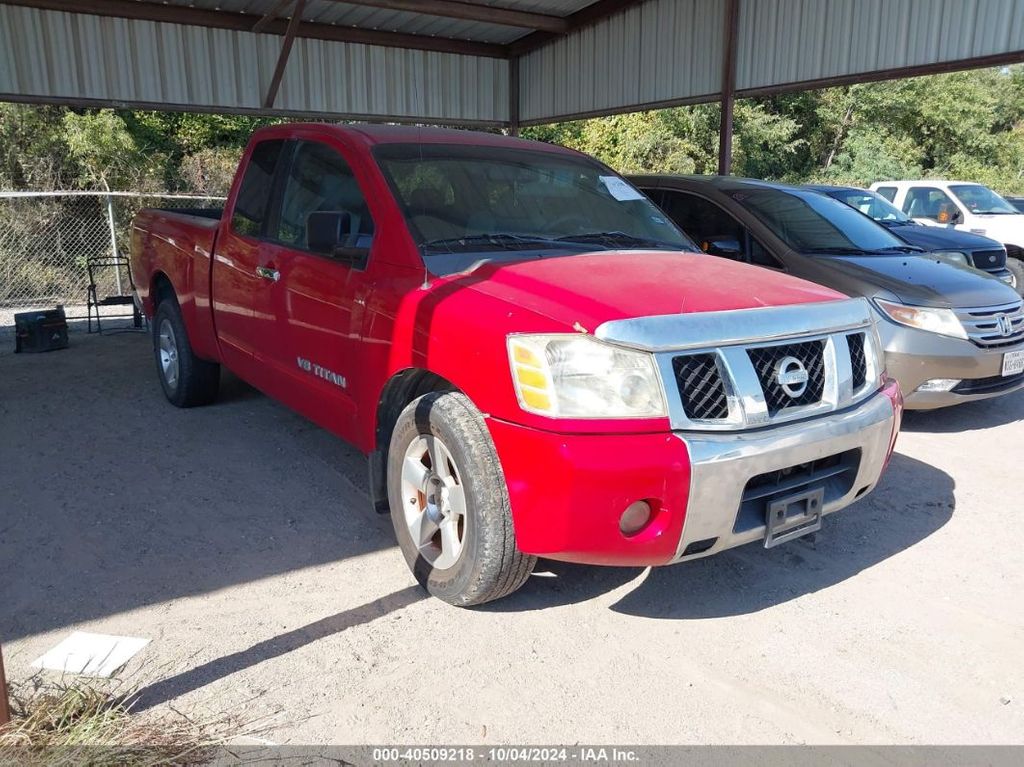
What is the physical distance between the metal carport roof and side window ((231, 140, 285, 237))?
6255mm

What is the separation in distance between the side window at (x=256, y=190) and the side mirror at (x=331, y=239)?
110 centimetres

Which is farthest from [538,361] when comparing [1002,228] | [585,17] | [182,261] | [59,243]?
[59,243]

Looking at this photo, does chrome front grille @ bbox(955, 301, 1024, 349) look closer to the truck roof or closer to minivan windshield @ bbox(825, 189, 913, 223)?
the truck roof

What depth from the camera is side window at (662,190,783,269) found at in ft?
21.0

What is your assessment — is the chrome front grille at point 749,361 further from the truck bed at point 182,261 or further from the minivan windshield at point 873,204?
the minivan windshield at point 873,204

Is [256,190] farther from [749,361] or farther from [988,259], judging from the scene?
[988,259]

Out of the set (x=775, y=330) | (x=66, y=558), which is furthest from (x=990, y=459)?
(x=66, y=558)

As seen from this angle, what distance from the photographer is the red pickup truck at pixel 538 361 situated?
2.79 meters

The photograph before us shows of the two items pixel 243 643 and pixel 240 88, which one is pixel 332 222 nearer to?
pixel 243 643

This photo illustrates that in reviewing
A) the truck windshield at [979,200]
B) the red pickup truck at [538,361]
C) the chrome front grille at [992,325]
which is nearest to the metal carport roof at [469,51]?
the chrome front grille at [992,325]

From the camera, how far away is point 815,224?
6645 mm

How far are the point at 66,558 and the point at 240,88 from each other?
1006cm

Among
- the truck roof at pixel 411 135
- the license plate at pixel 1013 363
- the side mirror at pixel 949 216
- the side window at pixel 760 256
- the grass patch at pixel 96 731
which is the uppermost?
the truck roof at pixel 411 135

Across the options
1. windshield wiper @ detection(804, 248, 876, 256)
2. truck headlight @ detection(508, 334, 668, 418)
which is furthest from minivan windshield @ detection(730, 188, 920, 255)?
truck headlight @ detection(508, 334, 668, 418)
